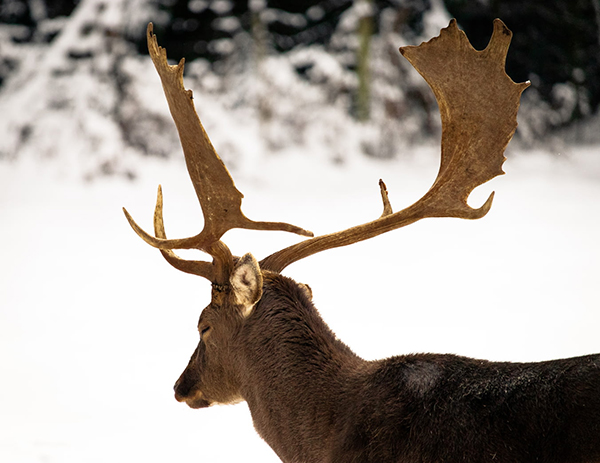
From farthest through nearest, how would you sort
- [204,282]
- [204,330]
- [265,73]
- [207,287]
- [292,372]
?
1. [265,73]
2. [204,282]
3. [207,287]
4. [204,330]
5. [292,372]

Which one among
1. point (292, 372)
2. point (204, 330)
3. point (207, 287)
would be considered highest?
point (207, 287)

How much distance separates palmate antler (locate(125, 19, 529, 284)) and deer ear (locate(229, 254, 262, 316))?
0.44ft

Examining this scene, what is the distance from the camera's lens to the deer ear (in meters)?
1.84

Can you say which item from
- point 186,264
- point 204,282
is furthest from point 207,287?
point 186,264

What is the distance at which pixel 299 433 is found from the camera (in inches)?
71.6

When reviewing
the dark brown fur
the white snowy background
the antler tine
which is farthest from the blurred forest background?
the dark brown fur

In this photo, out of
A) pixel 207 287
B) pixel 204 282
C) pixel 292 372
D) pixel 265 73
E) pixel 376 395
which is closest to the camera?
pixel 376 395

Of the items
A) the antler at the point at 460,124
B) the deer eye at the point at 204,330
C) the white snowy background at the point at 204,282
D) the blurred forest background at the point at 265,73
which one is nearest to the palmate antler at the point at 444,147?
the antler at the point at 460,124

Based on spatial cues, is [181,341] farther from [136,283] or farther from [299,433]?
[299,433]

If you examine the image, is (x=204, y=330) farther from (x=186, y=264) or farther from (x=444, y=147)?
(x=444, y=147)

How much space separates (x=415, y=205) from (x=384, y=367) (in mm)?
530

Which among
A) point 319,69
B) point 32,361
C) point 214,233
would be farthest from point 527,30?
point 214,233

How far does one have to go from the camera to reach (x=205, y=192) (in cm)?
211

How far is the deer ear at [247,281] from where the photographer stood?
1.84 meters
